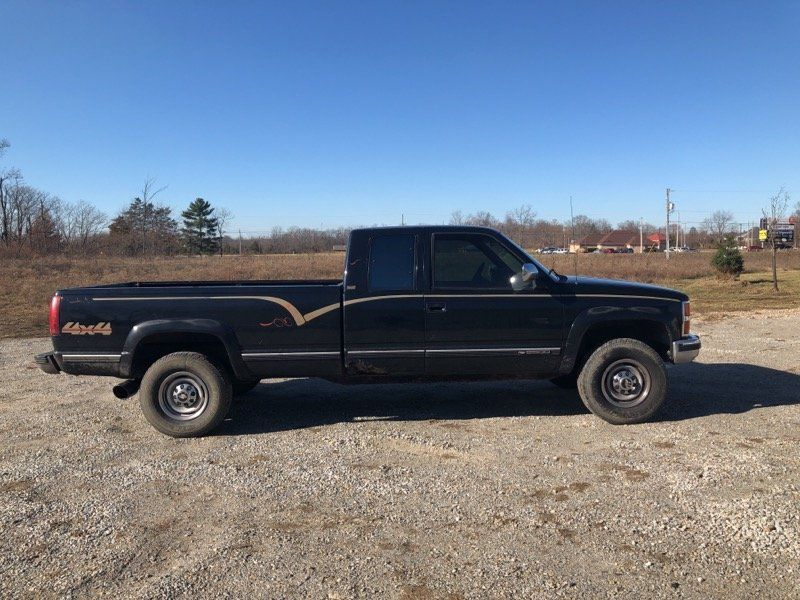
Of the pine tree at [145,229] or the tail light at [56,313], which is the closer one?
the tail light at [56,313]

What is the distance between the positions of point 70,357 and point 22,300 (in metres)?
14.5

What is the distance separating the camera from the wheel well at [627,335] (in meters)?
6.00

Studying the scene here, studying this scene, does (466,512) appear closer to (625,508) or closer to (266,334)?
(625,508)

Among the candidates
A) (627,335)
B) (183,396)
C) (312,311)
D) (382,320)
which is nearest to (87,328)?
(183,396)

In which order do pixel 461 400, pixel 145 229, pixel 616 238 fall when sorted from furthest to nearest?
pixel 616 238 → pixel 145 229 → pixel 461 400

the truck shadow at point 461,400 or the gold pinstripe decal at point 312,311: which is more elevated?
the gold pinstripe decal at point 312,311

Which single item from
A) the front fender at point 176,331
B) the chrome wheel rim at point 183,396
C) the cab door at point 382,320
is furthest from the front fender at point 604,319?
the chrome wheel rim at point 183,396

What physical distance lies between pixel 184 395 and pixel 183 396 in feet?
0.04

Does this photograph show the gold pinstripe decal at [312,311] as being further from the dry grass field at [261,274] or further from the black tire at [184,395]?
the dry grass field at [261,274]

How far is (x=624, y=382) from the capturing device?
5867 millimetres

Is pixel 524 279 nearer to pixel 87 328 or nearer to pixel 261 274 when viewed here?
pixel 87 328

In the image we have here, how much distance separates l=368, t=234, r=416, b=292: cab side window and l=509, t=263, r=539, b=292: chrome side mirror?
95cm

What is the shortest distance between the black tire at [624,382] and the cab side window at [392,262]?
1.90 meters

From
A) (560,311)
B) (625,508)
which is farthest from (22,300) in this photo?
(625,508)
